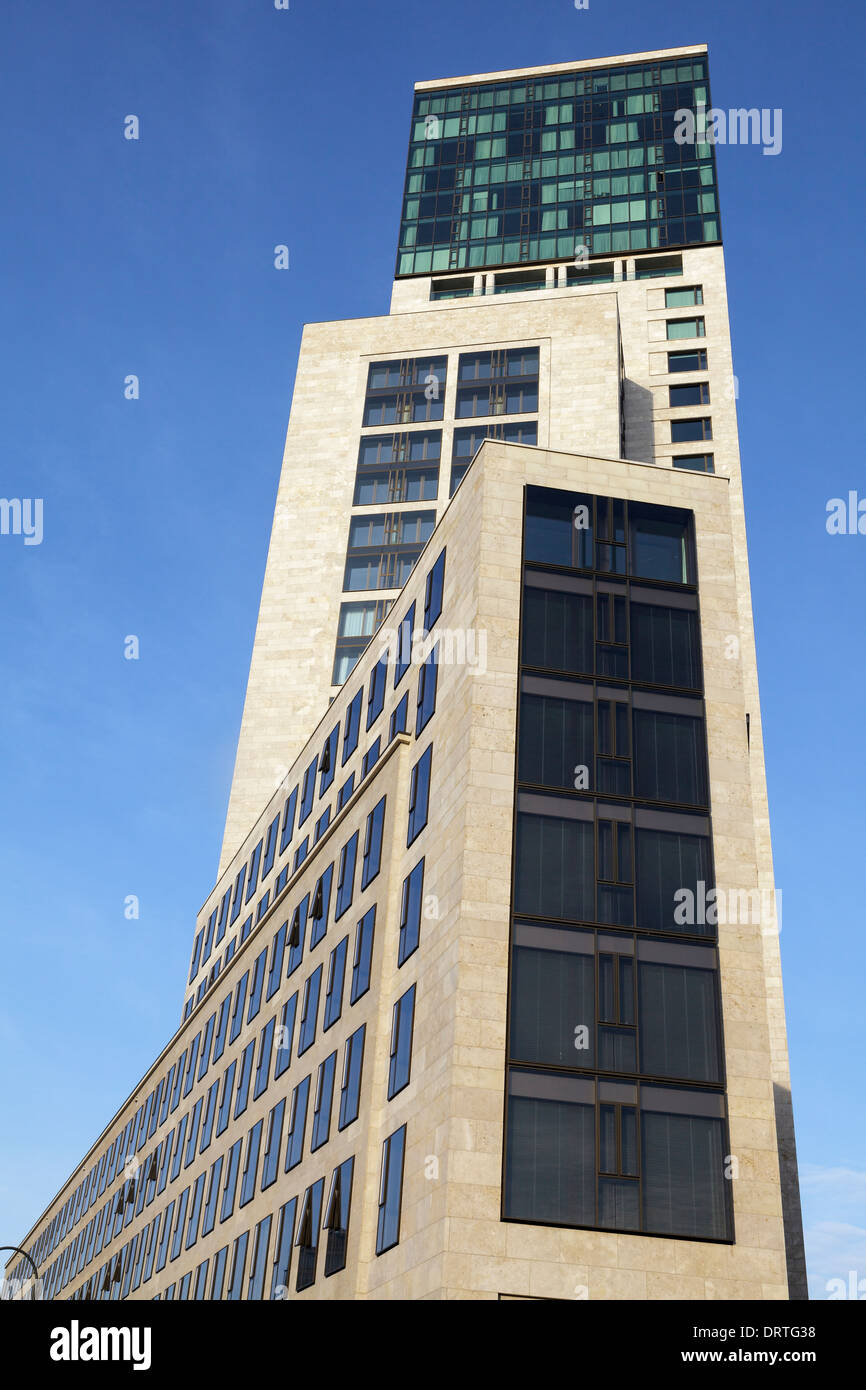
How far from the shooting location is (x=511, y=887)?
33.5m

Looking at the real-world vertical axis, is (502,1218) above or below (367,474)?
below

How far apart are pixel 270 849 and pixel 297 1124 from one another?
65.3 feet

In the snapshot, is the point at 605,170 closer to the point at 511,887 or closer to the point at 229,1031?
the point at 229,1031

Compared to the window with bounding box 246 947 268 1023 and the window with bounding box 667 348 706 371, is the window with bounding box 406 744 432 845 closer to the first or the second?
the window with bounding box 246 947 268 1023

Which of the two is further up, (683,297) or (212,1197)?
(683,297)

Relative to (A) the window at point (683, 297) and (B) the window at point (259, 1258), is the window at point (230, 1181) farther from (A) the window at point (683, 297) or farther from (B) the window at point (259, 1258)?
(A) the window at point (683, 297)

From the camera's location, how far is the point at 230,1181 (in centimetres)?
5172

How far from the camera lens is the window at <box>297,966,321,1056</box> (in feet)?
148

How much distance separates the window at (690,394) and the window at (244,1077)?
58042 millimetres

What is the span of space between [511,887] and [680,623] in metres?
10.7

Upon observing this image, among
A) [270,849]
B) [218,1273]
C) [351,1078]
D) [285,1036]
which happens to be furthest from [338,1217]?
[270,849]

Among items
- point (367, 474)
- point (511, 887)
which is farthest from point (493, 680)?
point (367, 474)

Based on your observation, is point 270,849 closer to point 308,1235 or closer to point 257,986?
point 257,986
